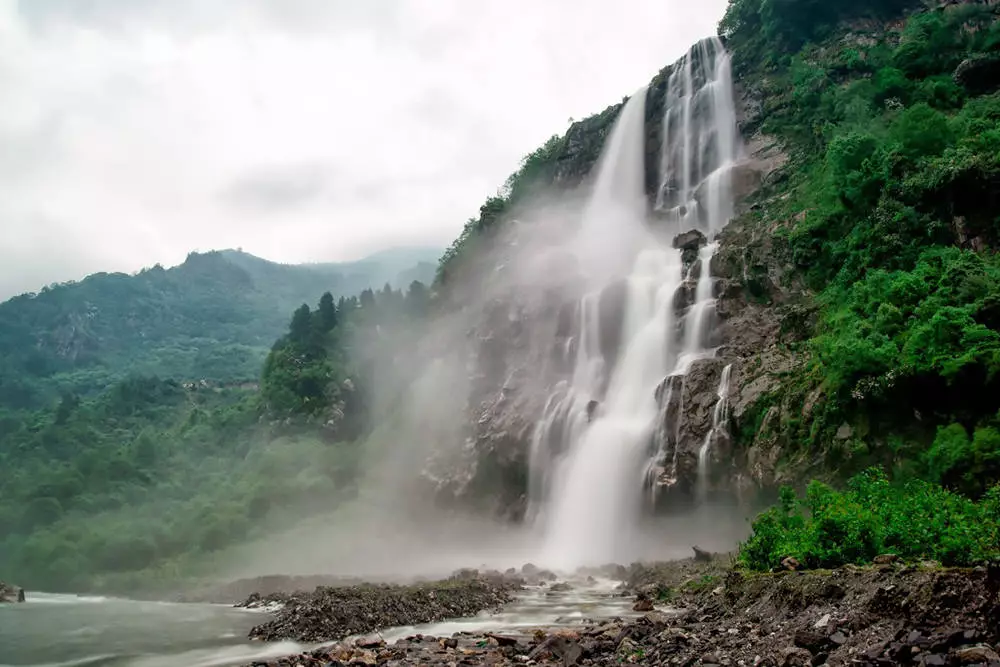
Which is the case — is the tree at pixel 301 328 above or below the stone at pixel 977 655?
above

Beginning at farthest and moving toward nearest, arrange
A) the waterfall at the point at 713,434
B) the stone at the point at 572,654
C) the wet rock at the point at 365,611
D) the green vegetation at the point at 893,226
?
the waterfall at the point at 713,434, the green vegetation at the point at 893,226, the wet rock at the point at 365,611, the stone at the point at 572,654

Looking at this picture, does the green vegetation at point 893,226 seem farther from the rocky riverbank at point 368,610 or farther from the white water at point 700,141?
the rocky riverbank at point 368,610

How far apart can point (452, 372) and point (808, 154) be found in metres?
33.1

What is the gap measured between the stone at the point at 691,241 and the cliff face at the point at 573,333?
54.1 inches

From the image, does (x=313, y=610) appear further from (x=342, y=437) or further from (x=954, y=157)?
(x=342, y=437)

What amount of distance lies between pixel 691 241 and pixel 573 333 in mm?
9927

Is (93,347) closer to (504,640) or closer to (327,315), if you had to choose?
(327,315)

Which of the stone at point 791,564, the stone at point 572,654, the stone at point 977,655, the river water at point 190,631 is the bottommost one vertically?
the river water at point 190,631

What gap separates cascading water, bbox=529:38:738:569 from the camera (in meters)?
34.2

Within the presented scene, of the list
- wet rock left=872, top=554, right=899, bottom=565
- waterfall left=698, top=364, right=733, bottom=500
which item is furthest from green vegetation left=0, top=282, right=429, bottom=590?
→ wet rock left=872, top=554, right=899, bottom=565

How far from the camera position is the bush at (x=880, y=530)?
966cm

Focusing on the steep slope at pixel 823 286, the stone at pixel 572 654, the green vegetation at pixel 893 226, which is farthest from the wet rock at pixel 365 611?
the green vegetation at pixel 893 226

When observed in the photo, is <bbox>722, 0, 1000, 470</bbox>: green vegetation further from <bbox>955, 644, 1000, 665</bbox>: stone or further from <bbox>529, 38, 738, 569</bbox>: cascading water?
<bbox>955, 644, 1000, 665</bbox>: stone

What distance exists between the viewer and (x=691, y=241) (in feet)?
140
